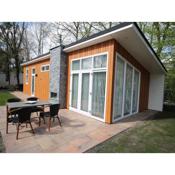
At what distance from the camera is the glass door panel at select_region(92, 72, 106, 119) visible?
5359 mm

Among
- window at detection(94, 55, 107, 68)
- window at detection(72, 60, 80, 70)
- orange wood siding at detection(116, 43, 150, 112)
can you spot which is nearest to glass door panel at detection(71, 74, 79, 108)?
window at detection(72, 60, 80, 70)

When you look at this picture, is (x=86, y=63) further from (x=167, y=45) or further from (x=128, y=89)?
(x=167, y=45)

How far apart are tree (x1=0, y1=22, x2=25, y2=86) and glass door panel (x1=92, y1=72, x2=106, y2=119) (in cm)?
1548

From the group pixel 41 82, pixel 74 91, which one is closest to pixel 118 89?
pixel 74 91

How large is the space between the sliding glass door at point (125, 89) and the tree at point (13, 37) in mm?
15778

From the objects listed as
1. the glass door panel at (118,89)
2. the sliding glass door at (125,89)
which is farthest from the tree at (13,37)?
the glass door panel at (118,89)

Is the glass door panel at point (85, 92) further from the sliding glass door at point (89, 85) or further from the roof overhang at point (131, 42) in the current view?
the roof overhang at point (131, 42)

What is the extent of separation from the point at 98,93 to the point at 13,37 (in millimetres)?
17881

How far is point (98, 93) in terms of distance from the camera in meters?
5.55

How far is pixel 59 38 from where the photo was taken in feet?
57.3

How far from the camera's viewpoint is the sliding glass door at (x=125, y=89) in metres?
5.49

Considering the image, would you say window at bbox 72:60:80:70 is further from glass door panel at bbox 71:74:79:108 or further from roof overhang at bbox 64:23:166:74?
roof overhang at bbox 64:23:166:74

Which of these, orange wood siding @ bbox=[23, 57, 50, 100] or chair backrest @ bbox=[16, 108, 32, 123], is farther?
orange wood siding @ bbox=[23, 57, 50, 100]
